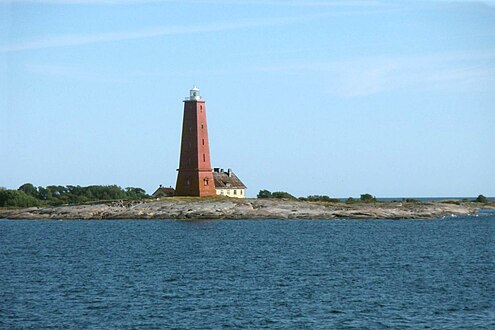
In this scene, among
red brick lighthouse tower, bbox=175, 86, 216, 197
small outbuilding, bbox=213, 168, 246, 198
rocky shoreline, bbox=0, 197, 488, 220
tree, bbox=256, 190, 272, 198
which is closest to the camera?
rocky shoreline, bbox=0, 197, 488, 220

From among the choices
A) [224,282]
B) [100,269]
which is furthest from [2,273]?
[224,282]

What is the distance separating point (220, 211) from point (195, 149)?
9.15 metres

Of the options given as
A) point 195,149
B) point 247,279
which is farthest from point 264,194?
point 247,279

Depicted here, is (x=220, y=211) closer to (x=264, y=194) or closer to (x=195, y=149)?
(x=195, y=149)

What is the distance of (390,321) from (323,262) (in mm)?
23420

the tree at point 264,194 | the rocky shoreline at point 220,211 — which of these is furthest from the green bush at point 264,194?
the rocky shoreline at point 220,211

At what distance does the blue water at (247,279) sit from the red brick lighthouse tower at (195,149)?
870 inches

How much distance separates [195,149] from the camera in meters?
111

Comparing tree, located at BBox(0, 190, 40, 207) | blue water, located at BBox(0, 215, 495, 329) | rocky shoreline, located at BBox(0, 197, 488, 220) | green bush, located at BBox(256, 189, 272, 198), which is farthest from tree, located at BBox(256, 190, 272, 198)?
blue water, located at BBox(0, 215, 495, 329)

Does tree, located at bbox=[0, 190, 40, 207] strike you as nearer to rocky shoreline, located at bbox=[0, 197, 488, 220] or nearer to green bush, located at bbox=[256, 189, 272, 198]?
rocky shoreline, located at bbox=[0, 197, 488, 220]

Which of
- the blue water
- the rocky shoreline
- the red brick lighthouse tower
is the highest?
the red brick lighthouse tower

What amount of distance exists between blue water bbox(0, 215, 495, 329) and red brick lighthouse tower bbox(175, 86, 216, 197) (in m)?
22.1

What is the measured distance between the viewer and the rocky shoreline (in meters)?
108

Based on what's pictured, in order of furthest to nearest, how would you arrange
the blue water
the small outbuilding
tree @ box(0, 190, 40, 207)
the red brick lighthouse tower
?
tree @ box(0, 190, 40, 207)
the small outbuilding
the red brick lighthouse tower
the blue water
